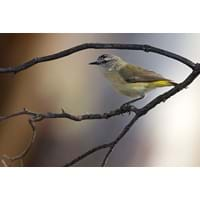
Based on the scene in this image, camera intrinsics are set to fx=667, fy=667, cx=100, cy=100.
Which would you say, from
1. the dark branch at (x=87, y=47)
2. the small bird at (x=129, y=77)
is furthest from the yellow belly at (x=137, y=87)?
the dark branch at (x=87, y=47)

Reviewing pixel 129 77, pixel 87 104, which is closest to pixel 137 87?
pixel 129 77

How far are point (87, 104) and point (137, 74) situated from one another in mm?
218

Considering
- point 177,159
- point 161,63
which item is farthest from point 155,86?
point 177,159

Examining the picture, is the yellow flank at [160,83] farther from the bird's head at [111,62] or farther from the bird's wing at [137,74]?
the bird's head at [111,62]

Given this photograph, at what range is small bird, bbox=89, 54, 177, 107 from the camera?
2.48 m

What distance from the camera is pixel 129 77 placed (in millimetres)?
2490

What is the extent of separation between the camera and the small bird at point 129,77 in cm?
248

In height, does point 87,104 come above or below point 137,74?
below

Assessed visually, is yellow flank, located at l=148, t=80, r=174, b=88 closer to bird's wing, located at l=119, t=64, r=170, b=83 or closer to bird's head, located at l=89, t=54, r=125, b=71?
bird's wing, located at l=119, t=64, r=170, b=83

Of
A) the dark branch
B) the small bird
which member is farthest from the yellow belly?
the dark branch

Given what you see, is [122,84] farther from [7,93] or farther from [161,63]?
[7,93]

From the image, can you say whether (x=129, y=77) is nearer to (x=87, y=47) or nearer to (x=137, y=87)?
(x=137, y=87)

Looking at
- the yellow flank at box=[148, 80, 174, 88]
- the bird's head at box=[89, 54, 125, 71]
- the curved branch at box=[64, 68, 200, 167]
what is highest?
the bird's head at box=[89, 54, 125, 71]
